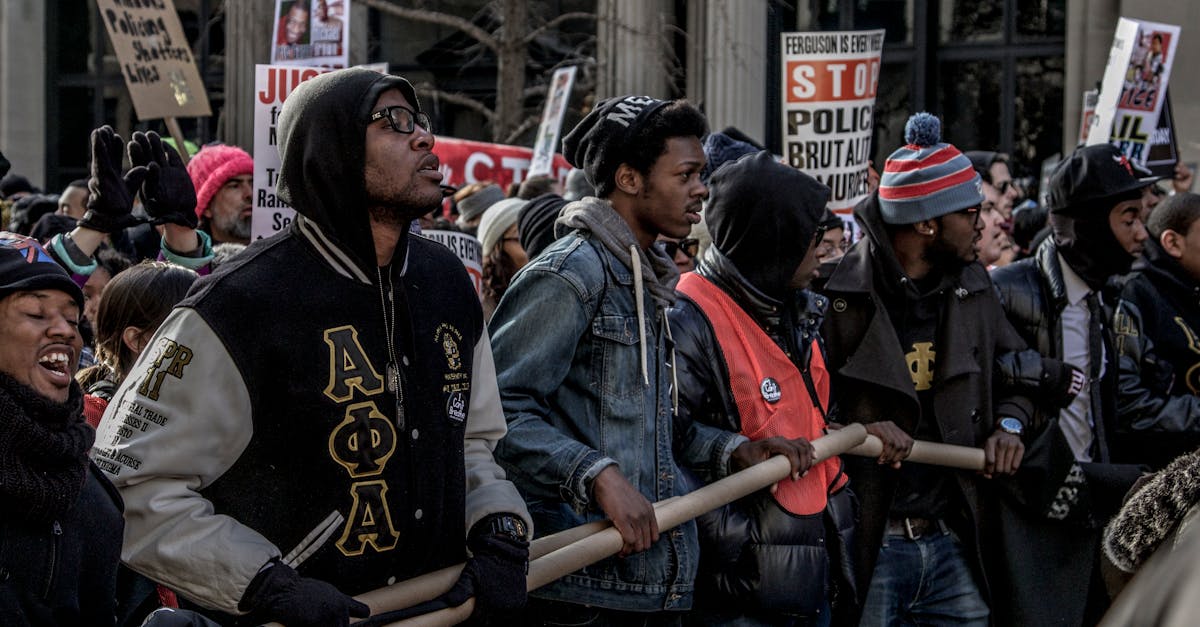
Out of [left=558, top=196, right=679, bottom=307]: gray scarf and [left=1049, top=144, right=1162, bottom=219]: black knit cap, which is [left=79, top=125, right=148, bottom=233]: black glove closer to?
[left=558, top=196, right=679, bottom=307]: gray scarf

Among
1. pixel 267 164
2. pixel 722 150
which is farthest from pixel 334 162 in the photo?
pixel 722 150

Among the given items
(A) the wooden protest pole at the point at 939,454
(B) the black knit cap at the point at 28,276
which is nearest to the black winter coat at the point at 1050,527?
(A) the wooden protest pole at the point at 939,454

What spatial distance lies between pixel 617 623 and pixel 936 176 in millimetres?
2149

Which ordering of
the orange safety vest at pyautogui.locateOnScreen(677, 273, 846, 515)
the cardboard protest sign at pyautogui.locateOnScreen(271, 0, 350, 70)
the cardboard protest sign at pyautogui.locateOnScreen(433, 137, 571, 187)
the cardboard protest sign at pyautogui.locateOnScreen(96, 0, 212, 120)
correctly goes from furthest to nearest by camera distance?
the cardboard protest sign at pyautogui.locateOnScreen(433, 137, 571, 187) < the cardboard protest sign at pyautogui.locateOnScreen(271, 0, 350, 70) < the cardboard protest sign at pyautogui.locateOnScreen(96, 0, 212, 120) < the orange safety vest at pyautogui.locateOnScreen(677, 273, 846, 515)

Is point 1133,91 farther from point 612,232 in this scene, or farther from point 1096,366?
point 612,232

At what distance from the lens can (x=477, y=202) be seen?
9352 mm

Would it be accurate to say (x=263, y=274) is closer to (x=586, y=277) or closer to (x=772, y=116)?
(x=586, y=277)

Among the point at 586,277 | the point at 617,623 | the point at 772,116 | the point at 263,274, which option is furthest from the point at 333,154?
the point at 772,116

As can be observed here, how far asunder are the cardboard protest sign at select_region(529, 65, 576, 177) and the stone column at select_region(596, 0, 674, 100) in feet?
11.1

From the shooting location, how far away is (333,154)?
3215 millimetres

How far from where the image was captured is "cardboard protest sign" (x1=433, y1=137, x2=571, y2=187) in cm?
1198

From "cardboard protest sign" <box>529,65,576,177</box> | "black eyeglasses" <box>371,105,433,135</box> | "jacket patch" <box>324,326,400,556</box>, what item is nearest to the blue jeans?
"jacket patch" <box>324,326,400,556</box>

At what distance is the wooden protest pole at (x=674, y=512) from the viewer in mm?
3238

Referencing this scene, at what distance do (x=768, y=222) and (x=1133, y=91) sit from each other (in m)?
5.63
